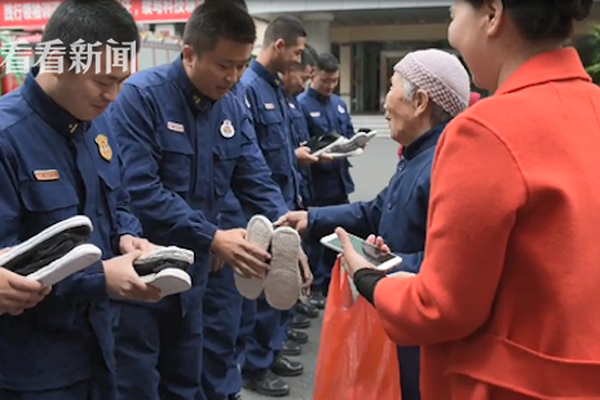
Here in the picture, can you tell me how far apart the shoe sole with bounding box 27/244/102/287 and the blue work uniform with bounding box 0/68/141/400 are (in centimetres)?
21

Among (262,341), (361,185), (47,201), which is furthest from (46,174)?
(361,185)

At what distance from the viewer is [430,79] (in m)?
1.73

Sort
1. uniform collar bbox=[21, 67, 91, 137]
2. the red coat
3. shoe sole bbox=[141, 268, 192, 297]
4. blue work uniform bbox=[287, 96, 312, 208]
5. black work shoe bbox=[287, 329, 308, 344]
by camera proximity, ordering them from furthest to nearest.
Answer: blue work uniform bbox=[287, 96, 312, 208] → black work shoe bbox=[287, 329, 308, 344] → uniform collar bbox=[21, 67, 91, 137] → shoe sole bbox=[141, 268, 192, 297] → the red coat

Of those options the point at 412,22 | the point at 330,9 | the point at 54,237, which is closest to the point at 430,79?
the point at 54,237

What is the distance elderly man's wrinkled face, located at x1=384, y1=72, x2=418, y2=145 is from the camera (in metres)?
1.79

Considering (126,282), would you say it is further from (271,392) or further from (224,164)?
(271,392)

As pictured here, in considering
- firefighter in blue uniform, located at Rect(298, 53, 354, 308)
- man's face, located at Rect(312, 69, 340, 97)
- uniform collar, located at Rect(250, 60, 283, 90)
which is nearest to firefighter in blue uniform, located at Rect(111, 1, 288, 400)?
uniform collar, located at Rect(250, 60, 283, 90)

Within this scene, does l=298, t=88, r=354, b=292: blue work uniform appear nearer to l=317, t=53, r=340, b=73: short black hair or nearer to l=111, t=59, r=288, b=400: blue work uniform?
l=317, t=53, r=340, b=73: short black hair

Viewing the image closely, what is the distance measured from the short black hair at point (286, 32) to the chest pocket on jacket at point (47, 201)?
2.15 m

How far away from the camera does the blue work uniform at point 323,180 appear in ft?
14.6

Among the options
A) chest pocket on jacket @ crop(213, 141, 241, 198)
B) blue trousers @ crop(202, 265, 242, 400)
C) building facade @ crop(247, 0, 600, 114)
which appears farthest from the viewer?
building facade @ crop(247, 0, 600, 114)

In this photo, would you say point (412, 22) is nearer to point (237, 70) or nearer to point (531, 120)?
point (237, 70)

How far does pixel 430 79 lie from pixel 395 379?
779mm

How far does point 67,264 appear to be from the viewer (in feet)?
4.00
